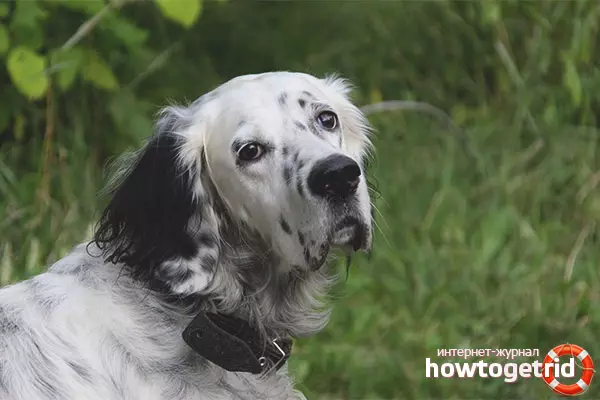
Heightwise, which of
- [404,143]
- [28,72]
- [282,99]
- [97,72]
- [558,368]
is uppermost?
[282,99]

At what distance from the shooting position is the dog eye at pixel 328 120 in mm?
2967

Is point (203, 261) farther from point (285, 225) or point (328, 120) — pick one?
point (328, 120)

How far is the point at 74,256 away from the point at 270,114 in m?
0.70

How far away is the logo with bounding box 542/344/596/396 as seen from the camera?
4059mm

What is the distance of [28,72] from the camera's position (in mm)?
4480

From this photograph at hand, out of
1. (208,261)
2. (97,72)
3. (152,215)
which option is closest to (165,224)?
(152,215)

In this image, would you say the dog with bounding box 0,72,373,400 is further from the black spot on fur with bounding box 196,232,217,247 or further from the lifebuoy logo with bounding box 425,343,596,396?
the lifebuoy logo with bounding box 425,343,596,396

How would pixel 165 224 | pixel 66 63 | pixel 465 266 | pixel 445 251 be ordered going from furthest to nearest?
pixel 445 251
pixel 465 266
pixel 66 63
pixel 165 224

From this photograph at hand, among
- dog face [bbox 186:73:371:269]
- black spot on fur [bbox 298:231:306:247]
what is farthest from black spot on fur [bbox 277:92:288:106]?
black spot on fur [bbox 298:231:306:247]

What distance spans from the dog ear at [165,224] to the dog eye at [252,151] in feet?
0.56

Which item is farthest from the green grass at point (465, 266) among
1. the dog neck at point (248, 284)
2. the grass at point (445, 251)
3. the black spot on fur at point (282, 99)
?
the black spot on fur at point (282, 99)

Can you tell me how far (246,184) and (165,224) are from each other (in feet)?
0.84

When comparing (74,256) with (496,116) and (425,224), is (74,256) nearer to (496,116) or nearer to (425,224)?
(425,224)

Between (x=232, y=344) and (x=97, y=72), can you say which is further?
(x=97, y=72)
